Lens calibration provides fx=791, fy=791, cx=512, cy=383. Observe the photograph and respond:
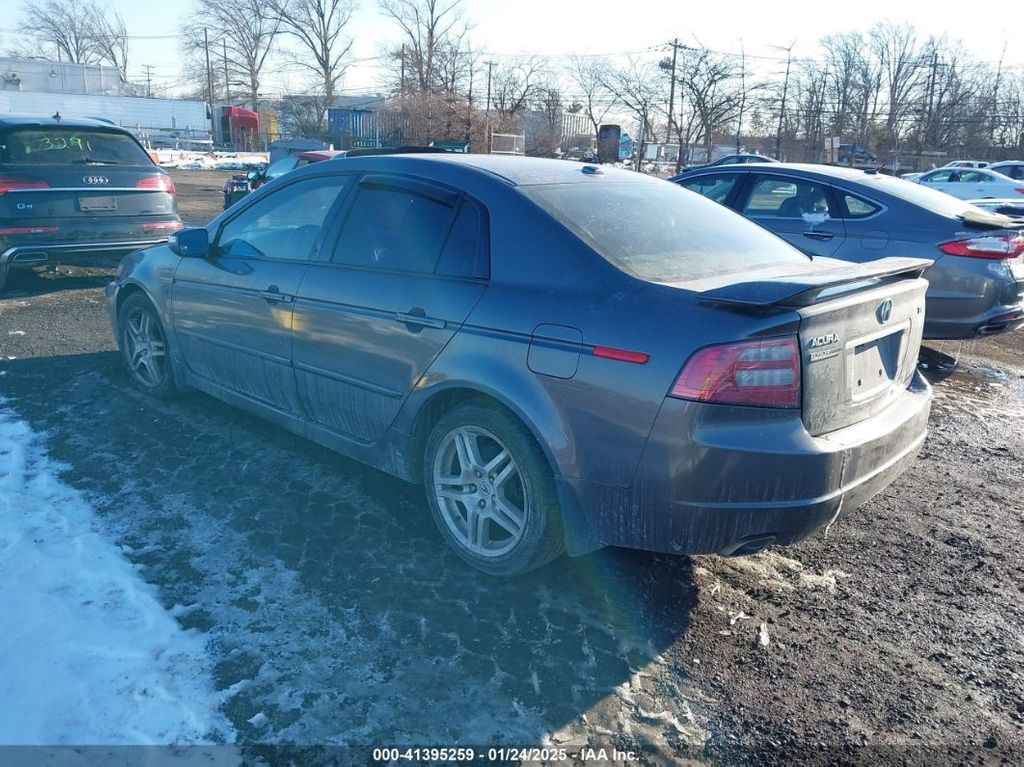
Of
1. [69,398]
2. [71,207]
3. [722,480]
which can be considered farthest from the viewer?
[71,207]

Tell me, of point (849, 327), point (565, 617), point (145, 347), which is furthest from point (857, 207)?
point (145, 347)

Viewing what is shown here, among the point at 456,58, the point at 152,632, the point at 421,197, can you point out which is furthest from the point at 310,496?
the point at 456,58

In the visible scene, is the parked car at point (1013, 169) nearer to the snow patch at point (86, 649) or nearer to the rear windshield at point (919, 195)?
the rear windshield at point (919, 195)

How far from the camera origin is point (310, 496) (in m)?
3.98

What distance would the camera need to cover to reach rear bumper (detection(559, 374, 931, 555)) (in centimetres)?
263

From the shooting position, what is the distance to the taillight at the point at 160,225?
8.60m

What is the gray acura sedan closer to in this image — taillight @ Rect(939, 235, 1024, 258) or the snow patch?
the snow patch

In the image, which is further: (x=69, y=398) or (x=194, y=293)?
(x=69, y=398)

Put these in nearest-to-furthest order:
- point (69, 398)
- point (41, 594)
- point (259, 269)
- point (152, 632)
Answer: point (152, 632) → point (41, 594) → point (259, 269) → point (69, 398)

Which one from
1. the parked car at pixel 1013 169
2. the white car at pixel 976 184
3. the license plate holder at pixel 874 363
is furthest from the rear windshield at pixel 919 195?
the parked car at pixel 1013 169

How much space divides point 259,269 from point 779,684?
10.5 feet

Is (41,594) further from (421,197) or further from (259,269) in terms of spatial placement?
(421,197)

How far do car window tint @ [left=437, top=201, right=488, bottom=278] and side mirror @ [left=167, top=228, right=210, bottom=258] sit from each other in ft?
6.24

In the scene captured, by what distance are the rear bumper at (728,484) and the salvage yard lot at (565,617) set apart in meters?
0.47
